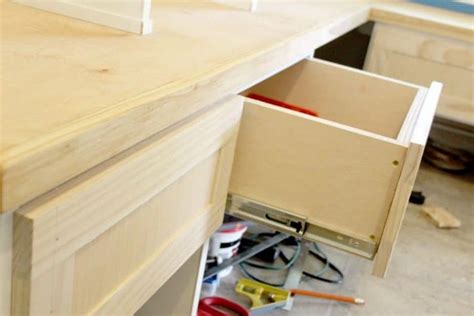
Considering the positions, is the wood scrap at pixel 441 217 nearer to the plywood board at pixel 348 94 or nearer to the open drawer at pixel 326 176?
the plywood board at pixel 348 94

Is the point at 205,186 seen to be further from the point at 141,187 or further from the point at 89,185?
the point at 89,185

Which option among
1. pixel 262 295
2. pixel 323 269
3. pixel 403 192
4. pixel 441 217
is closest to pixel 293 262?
pixel 323 269

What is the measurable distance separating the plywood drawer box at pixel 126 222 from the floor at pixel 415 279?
0.66m

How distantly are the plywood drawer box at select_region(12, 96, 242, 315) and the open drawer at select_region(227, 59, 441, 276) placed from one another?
49mm

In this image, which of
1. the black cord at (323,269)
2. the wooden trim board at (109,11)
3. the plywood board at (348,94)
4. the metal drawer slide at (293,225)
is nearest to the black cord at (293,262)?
the black cord at (323,269)

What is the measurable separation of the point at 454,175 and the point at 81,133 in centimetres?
208

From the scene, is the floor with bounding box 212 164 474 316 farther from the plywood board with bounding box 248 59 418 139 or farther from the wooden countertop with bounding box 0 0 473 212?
the wooden countertop with bounding box 0 0 473 212

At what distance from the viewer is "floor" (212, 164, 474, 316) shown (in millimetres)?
1465

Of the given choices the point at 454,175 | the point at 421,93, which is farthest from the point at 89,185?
the point at 454,175

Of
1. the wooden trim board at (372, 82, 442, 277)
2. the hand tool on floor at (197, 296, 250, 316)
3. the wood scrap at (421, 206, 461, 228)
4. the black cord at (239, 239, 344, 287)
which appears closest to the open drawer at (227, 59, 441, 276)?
the wooden trim board at (372, 82, 442, 277)

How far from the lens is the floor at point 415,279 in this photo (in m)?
1.46

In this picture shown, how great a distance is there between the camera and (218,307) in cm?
136

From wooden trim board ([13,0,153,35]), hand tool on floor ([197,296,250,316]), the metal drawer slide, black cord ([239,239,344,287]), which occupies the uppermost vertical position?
wooden trim board ([13,0,153,35])

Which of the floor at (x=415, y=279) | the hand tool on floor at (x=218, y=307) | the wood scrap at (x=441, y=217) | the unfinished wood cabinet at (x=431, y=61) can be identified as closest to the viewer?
the hand tool on floor at (x=218, y=307)
